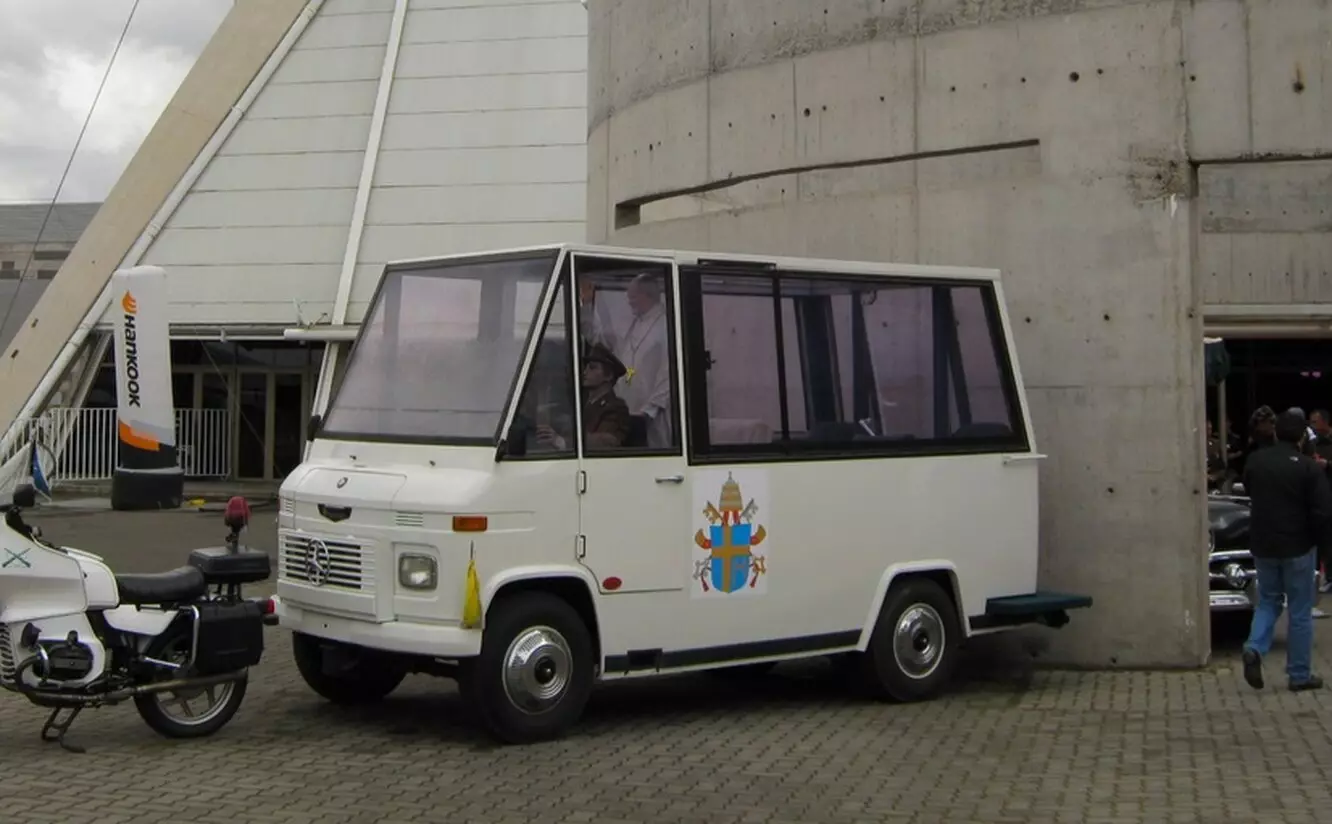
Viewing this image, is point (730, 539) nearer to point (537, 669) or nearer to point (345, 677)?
point (537, 669)

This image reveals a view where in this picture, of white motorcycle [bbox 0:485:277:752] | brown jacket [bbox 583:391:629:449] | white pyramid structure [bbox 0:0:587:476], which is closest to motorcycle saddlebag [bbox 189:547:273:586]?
white motorcycle [bbox 0:485:277:752]

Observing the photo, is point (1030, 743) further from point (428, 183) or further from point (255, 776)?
point (428, 183)

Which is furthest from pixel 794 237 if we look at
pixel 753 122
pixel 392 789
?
pixel 392 789

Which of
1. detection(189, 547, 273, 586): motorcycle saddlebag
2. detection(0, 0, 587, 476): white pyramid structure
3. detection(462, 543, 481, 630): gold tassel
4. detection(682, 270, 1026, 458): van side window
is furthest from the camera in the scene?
detection(0, 0, 587, 476): white pyramid structure

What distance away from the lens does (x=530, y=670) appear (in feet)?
24.7

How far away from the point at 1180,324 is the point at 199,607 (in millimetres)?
6186

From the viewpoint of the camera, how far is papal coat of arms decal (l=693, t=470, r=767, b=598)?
319 inches

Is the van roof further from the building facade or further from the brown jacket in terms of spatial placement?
the building facade

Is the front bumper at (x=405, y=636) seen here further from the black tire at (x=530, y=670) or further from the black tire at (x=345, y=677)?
the black tire at (x=345, y=677)

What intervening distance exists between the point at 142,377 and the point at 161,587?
14319mm

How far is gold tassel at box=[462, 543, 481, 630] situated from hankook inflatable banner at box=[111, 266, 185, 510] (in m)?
15.1

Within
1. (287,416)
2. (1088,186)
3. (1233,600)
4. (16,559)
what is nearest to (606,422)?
(16,559)

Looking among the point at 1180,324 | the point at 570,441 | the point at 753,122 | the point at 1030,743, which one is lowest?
the point at 1030,743

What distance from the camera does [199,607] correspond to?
774 centimetres
